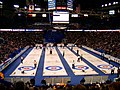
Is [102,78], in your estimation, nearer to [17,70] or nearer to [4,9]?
[17,70]

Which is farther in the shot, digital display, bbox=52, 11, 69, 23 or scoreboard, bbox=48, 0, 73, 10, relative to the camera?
scoreboard, bbox=48, 0, 73, 10

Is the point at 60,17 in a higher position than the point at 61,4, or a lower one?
lower

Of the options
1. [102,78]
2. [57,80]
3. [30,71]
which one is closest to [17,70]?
[30,71]

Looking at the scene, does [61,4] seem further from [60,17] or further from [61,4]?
[60,17]

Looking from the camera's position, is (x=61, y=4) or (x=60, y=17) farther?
(x=61, y=4)

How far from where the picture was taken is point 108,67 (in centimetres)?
3017

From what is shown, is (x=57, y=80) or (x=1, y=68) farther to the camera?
(x=1, y=68)

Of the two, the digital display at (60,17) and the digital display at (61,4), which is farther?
the digital display at (61,4)

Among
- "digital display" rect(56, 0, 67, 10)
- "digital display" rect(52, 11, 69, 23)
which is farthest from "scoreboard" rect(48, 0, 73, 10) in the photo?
"digital display" rect(52, 11, 69, 23)

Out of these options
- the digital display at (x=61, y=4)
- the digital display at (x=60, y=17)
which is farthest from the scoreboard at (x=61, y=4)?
the digital display at (x=60, y=17)

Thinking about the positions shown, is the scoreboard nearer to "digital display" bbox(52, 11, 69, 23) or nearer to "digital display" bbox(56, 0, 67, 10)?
"digital display" bbox(56, 0, 67, 10)

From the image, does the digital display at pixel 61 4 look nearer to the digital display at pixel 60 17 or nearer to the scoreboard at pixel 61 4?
the scoreboard at pixel 61 4

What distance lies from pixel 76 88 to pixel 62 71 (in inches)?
862

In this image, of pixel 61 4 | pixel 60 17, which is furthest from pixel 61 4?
pixel 60 17
